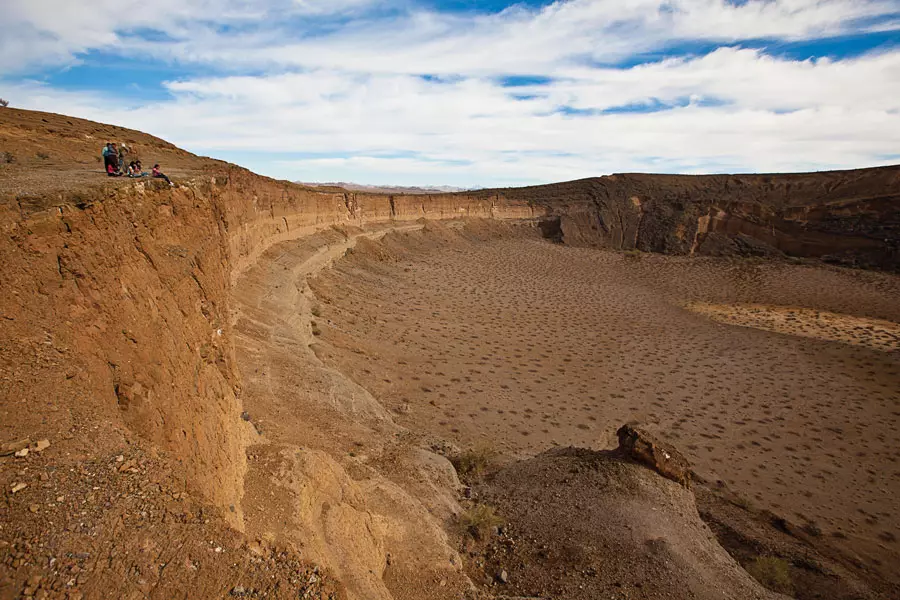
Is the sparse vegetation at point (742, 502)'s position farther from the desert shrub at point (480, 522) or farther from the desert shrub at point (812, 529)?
the desert shrub at point (480, 522)

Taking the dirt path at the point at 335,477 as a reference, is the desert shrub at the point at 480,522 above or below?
below

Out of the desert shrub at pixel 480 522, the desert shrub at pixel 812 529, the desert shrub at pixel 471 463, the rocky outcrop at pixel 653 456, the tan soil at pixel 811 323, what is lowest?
the desert shrub at pixel 812 529

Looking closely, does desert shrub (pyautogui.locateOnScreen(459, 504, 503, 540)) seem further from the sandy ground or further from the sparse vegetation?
the sparse vegetation

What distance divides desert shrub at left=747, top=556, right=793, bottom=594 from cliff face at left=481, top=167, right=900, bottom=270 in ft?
111

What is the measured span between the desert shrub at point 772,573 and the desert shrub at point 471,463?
155 inches

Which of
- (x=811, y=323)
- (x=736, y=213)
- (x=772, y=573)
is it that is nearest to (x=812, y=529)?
(x=772, y=573)

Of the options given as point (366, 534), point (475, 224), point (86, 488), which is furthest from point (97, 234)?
point (475, 224)

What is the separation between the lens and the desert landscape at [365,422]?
262cm

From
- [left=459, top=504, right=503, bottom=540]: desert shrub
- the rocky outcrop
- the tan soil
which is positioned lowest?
the tan soil

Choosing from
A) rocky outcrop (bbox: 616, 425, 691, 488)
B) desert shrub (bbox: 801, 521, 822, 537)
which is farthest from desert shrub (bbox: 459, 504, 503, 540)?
desert shrub (bbox: 801, 521, 822, 537)

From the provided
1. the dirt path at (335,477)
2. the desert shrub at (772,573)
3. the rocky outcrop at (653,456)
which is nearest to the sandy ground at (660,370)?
the dirt path at (335,477)

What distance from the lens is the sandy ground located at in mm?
10008

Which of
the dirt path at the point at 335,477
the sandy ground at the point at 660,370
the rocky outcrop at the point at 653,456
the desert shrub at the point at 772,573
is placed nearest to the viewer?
the dirt path at the point at 335,477

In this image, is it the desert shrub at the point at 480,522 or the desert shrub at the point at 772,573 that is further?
the desert shrub at the point at 480,522
